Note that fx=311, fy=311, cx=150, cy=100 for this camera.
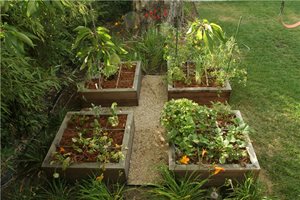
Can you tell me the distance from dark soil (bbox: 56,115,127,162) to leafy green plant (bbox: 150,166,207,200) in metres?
0.55

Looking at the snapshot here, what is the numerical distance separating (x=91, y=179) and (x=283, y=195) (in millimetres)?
1738

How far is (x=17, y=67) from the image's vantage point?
7.84ft

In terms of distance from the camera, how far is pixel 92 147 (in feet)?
9.51

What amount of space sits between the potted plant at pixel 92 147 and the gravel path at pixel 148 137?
19 centimetres

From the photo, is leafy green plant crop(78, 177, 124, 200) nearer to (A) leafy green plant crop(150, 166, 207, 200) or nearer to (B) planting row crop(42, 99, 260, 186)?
(B) planting row crop(42, 99, 260, 186)

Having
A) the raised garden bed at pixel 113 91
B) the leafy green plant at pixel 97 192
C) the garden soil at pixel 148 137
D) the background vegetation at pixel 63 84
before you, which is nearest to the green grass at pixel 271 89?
the background vegetation at pixel 63 84

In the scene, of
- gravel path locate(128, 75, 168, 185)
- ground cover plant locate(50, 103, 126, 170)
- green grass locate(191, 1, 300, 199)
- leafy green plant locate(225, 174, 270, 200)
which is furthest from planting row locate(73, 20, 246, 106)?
leafy green plant locate(225, 174, 270, 200)

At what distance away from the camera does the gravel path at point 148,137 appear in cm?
306

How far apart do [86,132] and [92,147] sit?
0.98 feet

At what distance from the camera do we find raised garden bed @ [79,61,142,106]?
3.82 metres

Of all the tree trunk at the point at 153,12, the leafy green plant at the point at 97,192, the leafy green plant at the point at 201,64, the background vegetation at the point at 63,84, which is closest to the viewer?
the background vegetation at the point at 63,84

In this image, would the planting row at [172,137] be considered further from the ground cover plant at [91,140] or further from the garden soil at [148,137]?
the garden soil at [148,137]

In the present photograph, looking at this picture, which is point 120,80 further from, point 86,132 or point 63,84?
point 86,132

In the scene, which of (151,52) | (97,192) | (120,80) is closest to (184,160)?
(97,192)
